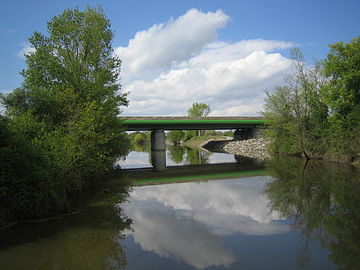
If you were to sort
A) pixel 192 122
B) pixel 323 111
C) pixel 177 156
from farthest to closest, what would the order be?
pixel 192 122
pixel 177 156
pixel 323 111

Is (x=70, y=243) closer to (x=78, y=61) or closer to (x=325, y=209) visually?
(x=325, y=209)

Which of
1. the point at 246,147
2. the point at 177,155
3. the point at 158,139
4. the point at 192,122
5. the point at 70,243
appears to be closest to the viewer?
the point at 70,243

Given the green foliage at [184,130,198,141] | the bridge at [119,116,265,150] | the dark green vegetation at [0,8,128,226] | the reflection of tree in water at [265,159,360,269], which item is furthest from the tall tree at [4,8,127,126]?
the green foliage at [184,130,198,141]

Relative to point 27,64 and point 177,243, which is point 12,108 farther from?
point 177,243

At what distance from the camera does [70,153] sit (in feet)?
44.2

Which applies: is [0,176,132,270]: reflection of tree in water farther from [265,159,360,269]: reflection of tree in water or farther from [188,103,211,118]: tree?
[188,103,211,118]: tree

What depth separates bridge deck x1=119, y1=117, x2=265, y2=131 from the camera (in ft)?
175

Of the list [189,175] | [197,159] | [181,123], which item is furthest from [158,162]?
[181,123]

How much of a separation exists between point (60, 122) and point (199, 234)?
12554 millimetres

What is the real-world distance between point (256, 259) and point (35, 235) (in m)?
6.74

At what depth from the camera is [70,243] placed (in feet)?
28.5

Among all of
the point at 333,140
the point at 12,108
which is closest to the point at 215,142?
the point at 333,140

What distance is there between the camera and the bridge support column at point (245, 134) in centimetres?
6429

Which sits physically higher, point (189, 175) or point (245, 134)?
point (245, 134)
